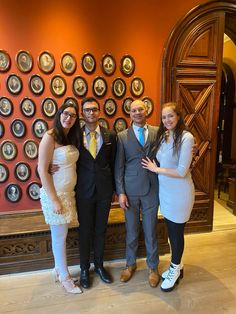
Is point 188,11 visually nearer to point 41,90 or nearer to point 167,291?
point 41,90

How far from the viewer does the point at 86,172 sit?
2191 mm

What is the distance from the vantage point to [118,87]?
3127mm

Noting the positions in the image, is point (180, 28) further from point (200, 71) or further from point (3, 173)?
point (3, 173)

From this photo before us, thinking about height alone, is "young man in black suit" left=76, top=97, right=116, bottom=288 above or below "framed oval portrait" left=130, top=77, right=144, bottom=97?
below

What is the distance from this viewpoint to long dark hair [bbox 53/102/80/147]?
204cm

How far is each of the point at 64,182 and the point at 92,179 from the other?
22 centimetres

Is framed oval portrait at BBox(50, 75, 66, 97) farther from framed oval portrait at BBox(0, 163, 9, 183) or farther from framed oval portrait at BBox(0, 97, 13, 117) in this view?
framed oval portrait at BBox(0, 163, 9, 183)

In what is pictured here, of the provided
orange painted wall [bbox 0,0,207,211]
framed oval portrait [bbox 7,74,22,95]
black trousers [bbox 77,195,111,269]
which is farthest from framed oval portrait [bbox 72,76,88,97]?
black trousers [bbox 77,195,111,269]

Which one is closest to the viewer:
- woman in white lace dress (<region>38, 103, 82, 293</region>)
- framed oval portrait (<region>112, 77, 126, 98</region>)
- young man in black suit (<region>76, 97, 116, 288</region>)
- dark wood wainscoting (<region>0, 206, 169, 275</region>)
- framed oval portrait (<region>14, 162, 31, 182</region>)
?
woman in white lace dress (<region>38, 103, 82, 293</region>)

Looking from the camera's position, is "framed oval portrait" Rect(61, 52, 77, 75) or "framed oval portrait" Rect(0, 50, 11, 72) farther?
"framed oval portrait" Rect(61, 52, 77, 75)

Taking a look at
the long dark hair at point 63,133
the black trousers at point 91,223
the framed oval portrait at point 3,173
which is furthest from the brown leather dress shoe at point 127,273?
the framed oval portrait at point 3,173

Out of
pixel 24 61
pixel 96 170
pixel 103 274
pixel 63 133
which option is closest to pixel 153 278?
pixel 103 274

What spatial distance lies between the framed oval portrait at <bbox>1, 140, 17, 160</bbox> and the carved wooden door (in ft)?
5.60

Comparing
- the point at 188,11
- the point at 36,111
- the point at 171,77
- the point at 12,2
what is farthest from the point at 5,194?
the point at 188,11
